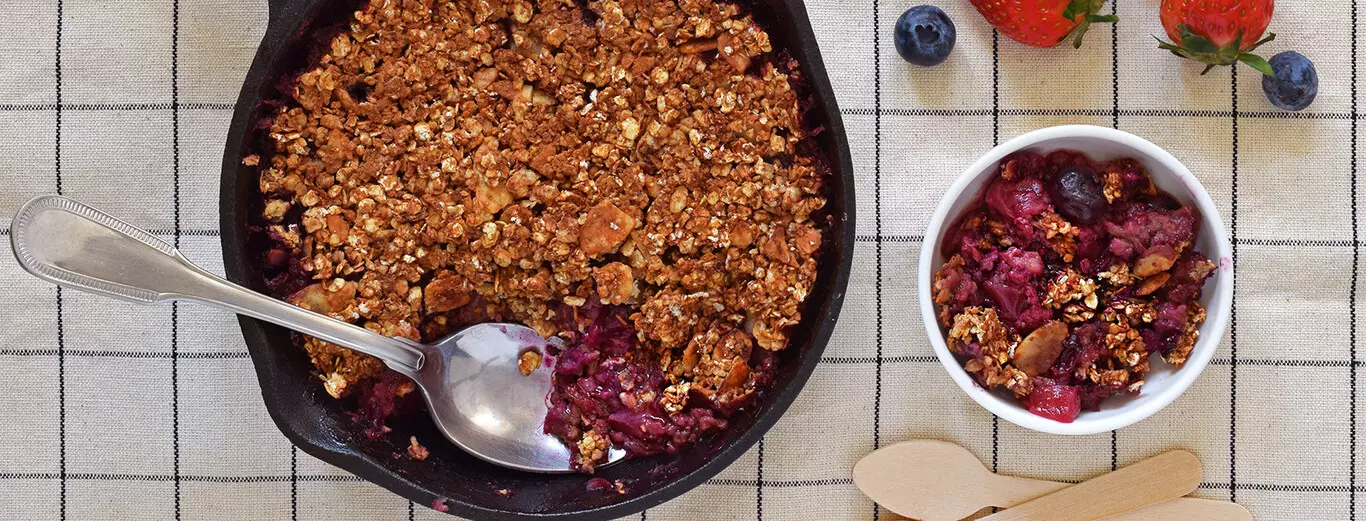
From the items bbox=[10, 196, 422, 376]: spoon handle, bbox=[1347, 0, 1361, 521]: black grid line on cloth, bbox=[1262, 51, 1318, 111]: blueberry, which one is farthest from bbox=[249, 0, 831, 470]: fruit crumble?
bbox=[1347, 0, 1361, 521]: black grid line on cloth

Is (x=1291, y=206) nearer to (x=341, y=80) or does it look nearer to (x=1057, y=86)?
(x=1057, y=86)

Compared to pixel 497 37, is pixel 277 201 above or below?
below

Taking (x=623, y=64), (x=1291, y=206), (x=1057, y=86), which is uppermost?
(x=623, y=64)

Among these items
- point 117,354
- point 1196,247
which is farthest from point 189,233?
point 1196,247

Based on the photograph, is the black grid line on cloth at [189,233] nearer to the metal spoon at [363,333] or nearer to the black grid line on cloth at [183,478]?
the metal spoon at [363,333]

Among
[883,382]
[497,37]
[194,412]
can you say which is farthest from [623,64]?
[194,412]

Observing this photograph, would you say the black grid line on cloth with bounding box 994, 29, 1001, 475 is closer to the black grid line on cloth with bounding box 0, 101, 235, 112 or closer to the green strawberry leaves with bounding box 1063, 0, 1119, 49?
the green strawberry leaves with bounding box 1063, 0, 1119, 49

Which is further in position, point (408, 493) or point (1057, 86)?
point (1057, 86)

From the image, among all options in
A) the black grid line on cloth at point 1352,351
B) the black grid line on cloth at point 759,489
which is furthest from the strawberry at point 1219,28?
the black grid line on cloth at point 759,489
